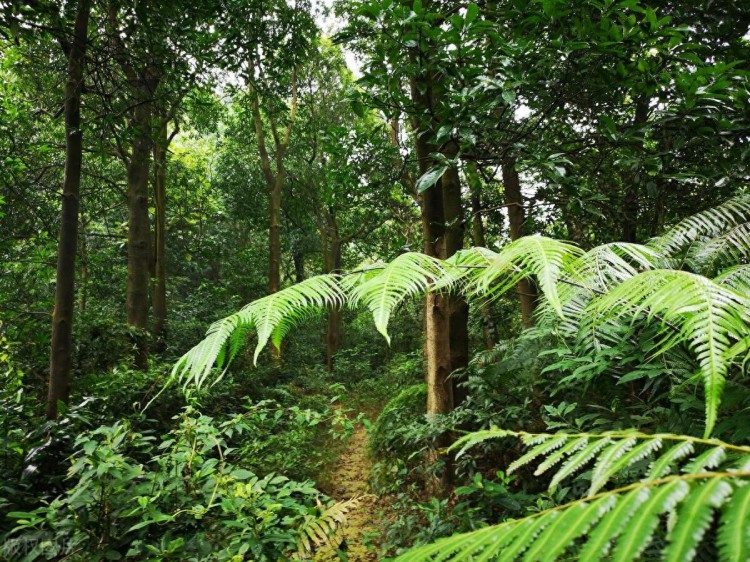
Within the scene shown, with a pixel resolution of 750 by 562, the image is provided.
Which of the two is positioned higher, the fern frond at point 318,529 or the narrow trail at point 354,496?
the fern frond at point 318,529

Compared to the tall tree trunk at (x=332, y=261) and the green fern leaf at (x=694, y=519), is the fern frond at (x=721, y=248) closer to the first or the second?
the green fern leaf at (x=694, y=519)

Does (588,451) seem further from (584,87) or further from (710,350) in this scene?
(584,87)

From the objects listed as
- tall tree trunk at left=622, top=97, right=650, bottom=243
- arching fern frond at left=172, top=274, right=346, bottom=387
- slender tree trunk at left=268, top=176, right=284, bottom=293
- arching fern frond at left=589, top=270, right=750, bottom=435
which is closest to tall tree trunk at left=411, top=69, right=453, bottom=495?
tall tree trunk at left=622, top=97, right=650, bottom=243

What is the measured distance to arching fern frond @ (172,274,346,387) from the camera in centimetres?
120

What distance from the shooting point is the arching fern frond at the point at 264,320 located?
3.94ft

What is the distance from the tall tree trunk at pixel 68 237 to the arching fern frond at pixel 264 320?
2538mm

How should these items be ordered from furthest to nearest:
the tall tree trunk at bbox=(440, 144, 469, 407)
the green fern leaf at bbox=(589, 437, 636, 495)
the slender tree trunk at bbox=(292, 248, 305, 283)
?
the slender tree trunk at bbox=(292, 248, 305, 283), the tall tree trunk at bbox=(440, 144, 469, 407), the green fern leaf at bbox=(589, 437, 636, 495)

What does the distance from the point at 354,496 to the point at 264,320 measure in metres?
3.89

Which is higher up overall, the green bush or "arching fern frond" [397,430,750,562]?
"arching fern frond" [397,430,750,562]

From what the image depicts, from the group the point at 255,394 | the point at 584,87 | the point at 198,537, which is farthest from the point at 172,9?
the point at 255,394

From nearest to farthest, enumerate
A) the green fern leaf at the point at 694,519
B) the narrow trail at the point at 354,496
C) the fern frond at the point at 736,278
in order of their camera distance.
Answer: the green fern leaf at the point at 694,519
the fern frond at the point at 736,278
the narrow trail at the point at 354,496

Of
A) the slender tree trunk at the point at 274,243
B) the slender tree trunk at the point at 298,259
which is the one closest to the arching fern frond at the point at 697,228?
the slender tree trunk at the point at 274,243

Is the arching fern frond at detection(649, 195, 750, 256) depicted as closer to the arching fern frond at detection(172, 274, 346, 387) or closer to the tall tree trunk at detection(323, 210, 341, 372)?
the arching fern frond at detection(172, 274, 346, 387)

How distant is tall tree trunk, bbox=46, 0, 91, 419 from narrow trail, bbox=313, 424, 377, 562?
2.43 m
